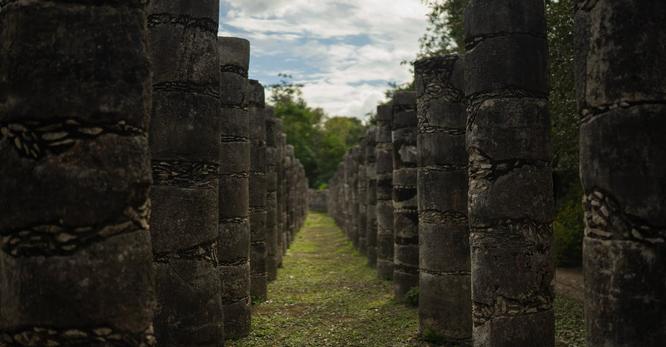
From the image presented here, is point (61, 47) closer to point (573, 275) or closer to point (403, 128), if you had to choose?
point (403, 128)

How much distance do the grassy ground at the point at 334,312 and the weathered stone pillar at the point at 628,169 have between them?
466cm

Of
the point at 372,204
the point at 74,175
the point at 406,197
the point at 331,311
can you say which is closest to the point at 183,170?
the point at 74,175

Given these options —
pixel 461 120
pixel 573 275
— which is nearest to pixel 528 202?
pixel 461 120

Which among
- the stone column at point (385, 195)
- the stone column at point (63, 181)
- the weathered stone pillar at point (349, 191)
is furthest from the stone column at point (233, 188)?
the weathered stone pillar at point (349, 191)

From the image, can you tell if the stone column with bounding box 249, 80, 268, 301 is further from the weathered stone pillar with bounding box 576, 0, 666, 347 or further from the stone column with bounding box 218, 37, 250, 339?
the weathered stone pillar with bounding box 576, 0, 666, 347

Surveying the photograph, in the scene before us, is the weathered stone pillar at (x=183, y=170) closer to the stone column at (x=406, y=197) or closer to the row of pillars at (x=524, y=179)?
the row of pillars at (x=524, y=179)

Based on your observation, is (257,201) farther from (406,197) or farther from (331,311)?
(406,197)

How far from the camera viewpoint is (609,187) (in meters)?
3.81

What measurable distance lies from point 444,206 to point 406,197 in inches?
136

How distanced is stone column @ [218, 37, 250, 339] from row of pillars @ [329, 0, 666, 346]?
9.07ft

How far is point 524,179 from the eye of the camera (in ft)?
21.2

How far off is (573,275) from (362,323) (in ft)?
19.3

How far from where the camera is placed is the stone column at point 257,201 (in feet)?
38.8

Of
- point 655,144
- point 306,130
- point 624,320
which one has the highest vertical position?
point 306,130
